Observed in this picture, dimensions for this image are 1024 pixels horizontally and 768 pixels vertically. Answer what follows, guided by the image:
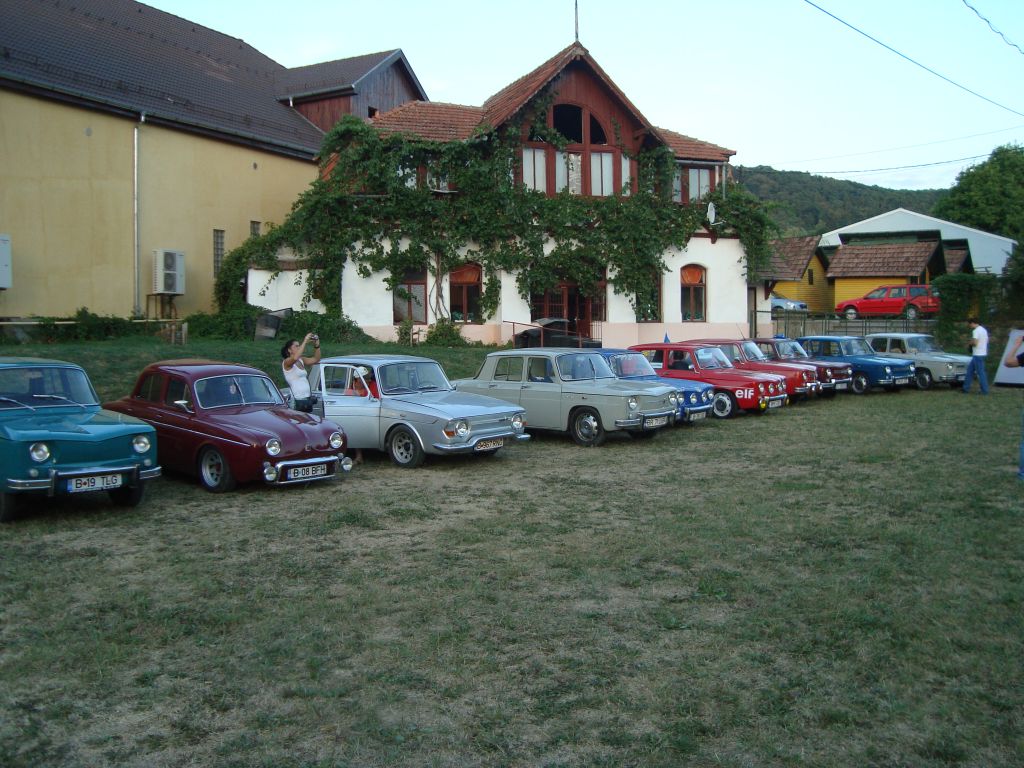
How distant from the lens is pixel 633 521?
8930 millimetres

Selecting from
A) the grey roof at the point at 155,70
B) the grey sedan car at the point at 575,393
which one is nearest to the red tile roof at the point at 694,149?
the grey roof at the point at 155,70

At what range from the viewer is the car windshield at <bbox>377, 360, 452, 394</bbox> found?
1278 cm

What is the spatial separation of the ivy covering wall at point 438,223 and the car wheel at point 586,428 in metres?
14.0

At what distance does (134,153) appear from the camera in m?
26.4

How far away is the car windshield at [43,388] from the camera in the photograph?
9508 millimetres

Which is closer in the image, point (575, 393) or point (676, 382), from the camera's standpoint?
point (575, 393)

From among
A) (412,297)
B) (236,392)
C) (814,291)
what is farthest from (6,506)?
(814,291)

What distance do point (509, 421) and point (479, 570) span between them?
5.53 meters

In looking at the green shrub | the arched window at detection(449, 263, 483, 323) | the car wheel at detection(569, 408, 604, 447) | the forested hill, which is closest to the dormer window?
the arched window at detection(449, 263, 483, 323)

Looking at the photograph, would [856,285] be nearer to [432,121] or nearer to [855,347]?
[855,347]

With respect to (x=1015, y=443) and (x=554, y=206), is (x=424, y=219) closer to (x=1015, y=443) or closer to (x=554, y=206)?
(x=554, y=206)

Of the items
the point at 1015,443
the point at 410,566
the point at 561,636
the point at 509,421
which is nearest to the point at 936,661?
the point at 561,636

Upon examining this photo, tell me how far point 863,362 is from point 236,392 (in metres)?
16.3

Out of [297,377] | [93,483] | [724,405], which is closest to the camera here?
[93,483]
